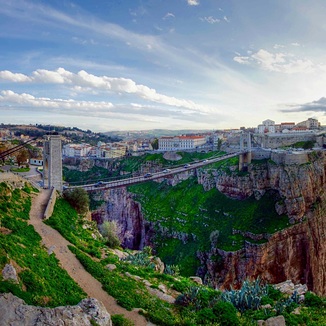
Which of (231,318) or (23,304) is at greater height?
(23,304)

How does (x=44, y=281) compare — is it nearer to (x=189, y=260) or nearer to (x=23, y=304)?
(x=23, y=304)

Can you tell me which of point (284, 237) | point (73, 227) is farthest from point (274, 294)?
point (284, 237)

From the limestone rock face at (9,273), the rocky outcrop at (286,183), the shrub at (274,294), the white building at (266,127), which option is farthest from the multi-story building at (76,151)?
the limestone rock face at (9,273)

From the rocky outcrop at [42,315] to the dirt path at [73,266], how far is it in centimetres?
214

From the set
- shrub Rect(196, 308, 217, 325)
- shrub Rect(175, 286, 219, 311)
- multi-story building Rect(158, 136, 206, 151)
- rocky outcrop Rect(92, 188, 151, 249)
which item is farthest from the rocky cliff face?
multi-story building Rect(158, 136, 206, 151)

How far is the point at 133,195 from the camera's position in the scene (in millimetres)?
56344

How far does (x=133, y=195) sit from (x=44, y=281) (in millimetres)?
46802

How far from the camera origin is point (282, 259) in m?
34.8

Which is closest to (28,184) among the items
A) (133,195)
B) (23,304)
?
(23,304)

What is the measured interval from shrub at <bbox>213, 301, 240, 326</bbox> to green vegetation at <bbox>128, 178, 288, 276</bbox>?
77.9ft

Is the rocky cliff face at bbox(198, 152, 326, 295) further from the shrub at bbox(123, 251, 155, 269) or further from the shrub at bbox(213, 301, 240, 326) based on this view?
the shrub at bbox(213, 301, 240, 326)

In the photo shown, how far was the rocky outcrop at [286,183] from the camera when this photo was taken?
35656mm

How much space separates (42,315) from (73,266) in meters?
5.31

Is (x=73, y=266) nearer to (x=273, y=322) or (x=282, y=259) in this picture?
(x=273, y=322)
